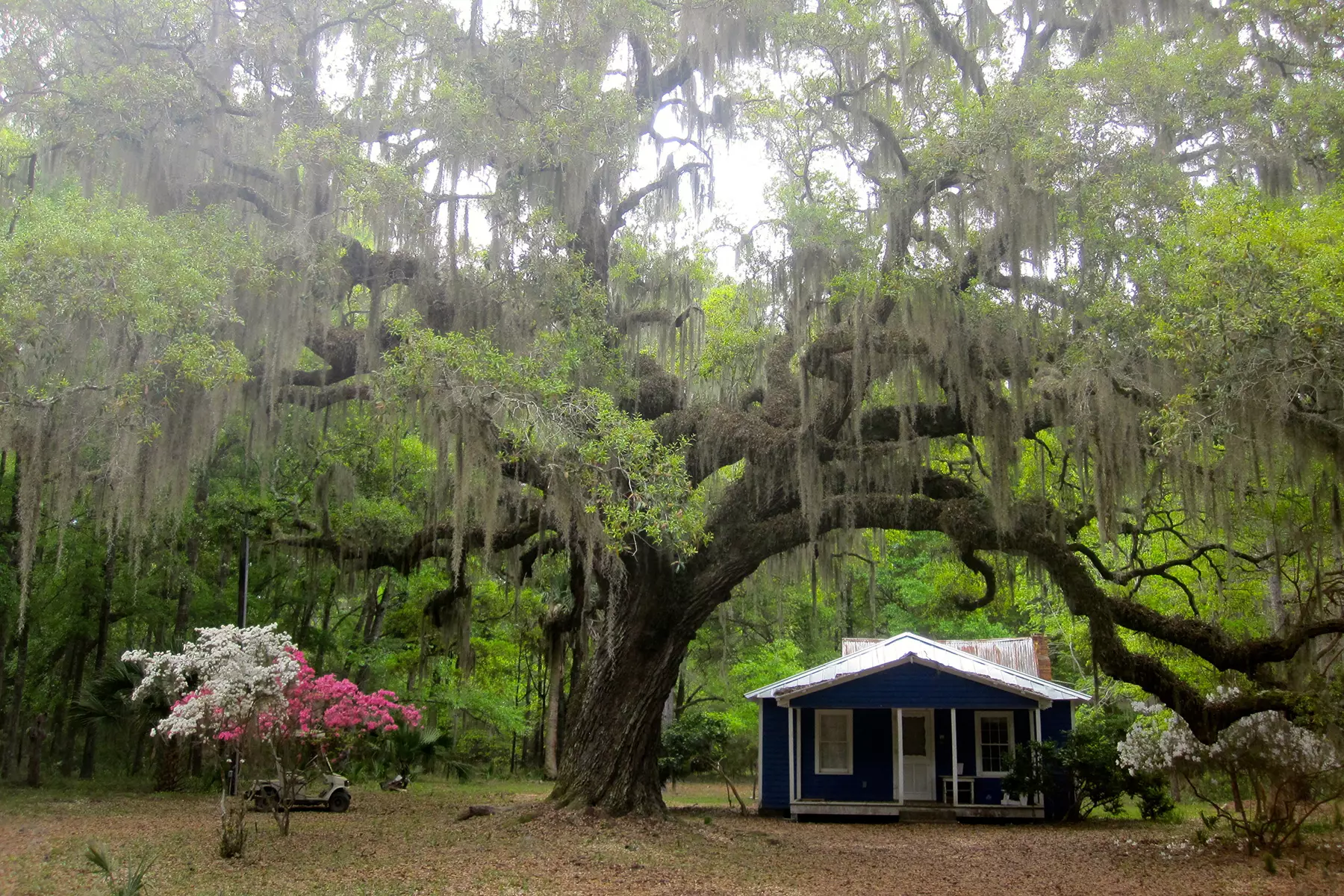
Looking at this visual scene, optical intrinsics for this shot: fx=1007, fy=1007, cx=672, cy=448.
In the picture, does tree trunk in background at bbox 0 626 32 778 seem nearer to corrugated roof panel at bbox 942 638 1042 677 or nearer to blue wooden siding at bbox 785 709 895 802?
blue wooden siding at bbox 785 709 895 802

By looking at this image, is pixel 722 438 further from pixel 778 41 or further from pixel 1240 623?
pixel 1240 623

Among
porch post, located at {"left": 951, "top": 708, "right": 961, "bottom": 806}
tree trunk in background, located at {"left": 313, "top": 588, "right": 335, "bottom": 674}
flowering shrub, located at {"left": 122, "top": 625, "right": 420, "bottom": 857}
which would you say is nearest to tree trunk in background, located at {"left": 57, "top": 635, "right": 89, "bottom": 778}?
tree trunk in background, located at {"left": 313, "top": 588, "right": 335, "bottom": 674}

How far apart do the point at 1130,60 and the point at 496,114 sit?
641cm

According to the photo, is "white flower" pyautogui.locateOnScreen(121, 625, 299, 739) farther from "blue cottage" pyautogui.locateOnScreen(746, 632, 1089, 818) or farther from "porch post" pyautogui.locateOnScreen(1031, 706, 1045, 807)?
"porch post" pyautogui.locateOnScreen(1031, 706, 1045, 807)

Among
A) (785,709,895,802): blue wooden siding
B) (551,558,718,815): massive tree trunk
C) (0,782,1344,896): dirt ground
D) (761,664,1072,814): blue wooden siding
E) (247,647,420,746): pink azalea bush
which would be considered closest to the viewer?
(0,782,1344,896): dirt ground

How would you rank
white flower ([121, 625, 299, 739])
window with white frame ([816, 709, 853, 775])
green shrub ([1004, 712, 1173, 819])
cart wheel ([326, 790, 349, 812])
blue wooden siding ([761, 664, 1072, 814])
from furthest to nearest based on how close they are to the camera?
window with white frame ([816, 709, 853, 775])
blue wooden siding ([761, 664, 1072, 814])
green shrub ([1004, 712, 1173, 819])
cart wheel ([326, 790, 349, 812])
white flower ([121, 625, 299, 739])

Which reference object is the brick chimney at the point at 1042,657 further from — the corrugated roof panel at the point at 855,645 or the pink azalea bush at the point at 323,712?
the pink azalea bush at the point at 323,712

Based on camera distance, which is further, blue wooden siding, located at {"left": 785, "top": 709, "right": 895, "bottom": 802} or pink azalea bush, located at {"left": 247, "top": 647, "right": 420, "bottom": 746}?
blue wooden siding, located at {"left": 785, "top": 709, "right": 895, "bottom": 802}

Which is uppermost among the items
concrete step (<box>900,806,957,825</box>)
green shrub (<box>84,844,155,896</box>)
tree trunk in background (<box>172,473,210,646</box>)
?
tree trunk in background (<box>172,473,210,646</box>)

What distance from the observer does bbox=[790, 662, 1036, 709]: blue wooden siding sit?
640 inches

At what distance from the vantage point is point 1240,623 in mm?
16781

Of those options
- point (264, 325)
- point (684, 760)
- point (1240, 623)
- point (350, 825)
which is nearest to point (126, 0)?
point (264, 325)

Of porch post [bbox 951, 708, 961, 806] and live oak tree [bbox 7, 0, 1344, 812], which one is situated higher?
live oak tree [bbox 7, 0, 1344, 812]

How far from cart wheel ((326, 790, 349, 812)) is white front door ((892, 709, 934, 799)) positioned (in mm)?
8865
